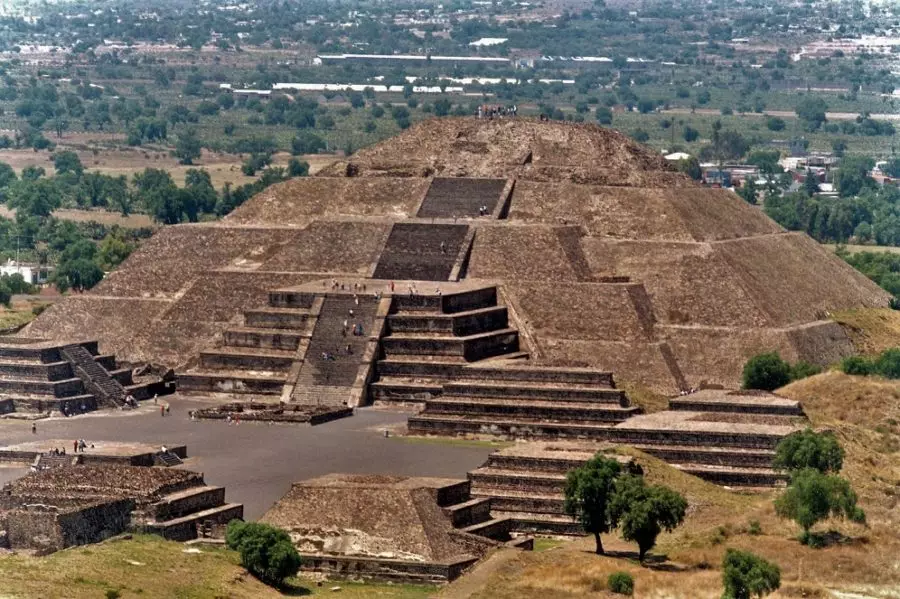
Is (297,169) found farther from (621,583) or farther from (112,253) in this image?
(621,583)

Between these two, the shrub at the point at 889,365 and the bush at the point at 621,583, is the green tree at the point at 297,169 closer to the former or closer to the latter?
the shrub at the point at 889,365

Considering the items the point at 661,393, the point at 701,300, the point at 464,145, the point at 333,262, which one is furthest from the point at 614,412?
the point at 464,145

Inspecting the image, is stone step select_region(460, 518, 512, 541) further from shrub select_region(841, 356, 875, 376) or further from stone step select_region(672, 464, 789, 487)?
shrub select_region(841, 356, 875, 376)

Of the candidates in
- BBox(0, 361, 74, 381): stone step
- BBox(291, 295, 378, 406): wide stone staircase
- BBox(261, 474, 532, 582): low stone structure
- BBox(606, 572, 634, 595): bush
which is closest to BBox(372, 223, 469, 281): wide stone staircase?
BBox(291, 295, 378, 406): wide stone staircase

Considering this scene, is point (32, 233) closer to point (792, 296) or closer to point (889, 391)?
point (792, 296)

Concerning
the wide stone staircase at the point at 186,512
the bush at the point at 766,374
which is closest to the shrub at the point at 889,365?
the bush at the point at 766,374

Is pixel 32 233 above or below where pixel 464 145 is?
below
